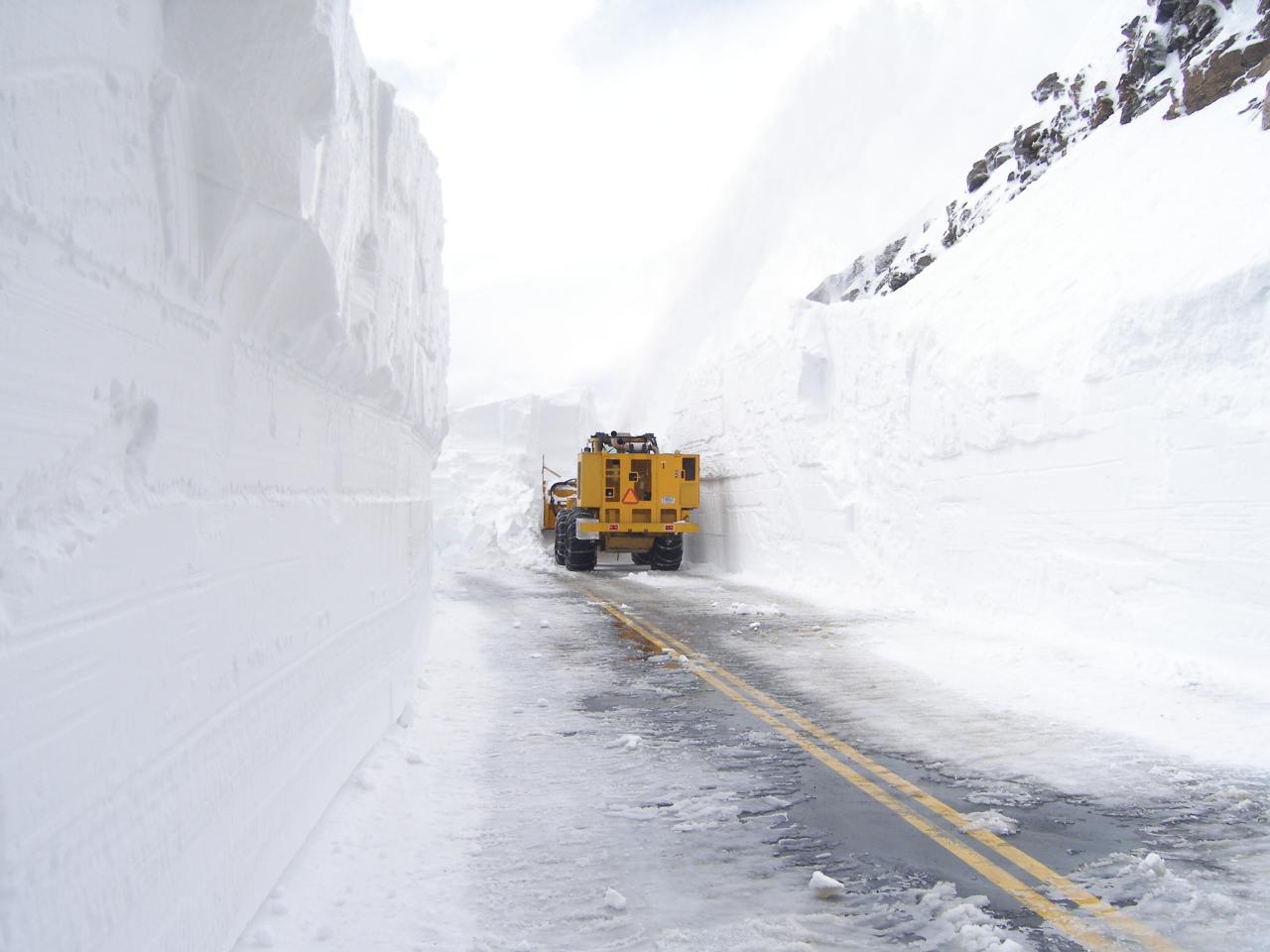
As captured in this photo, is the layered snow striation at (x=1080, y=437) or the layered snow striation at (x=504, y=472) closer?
the layered snow striation at (x=1080, y=437)

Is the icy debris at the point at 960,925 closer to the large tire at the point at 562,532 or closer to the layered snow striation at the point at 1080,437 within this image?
the layered snow striation at the point at 1080,437

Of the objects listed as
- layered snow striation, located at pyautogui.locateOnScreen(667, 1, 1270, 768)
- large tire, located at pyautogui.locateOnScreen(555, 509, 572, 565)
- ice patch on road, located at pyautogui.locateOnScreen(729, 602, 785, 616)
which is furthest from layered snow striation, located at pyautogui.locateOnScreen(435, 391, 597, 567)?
ice patch on road, located at pyautogui.locateOnScreen(729, 602, 785, 616)

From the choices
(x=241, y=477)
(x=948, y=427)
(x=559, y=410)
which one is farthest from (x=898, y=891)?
(x=559, y=410)

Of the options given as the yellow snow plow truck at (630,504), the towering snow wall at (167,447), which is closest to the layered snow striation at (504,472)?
the yellow snow plow truck at (630,504)

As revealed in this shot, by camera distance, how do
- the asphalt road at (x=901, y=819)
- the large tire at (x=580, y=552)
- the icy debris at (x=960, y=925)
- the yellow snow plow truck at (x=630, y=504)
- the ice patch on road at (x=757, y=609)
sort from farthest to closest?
the large tire at (x=580, y=552) < the yellow snow plow truck at (x=630, y=504) < the ice patch on road at (x=757, y=609) < the asphalt road at (x=901, y=819) < the icy debris at (x=960, y=925)

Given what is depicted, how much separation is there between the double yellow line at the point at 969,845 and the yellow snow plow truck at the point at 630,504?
1573cm

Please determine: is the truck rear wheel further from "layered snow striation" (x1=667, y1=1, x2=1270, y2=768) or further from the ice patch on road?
the ice patch on road

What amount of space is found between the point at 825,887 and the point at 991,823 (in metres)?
1.26

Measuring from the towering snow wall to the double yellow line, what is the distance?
9.95 feet

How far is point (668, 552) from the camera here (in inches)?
989

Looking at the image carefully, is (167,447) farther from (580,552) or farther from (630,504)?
(580,552)

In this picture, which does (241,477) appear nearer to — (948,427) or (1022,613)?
(1022,613)

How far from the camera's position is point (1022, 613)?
12398mm

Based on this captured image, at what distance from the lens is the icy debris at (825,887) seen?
13.8 feet
